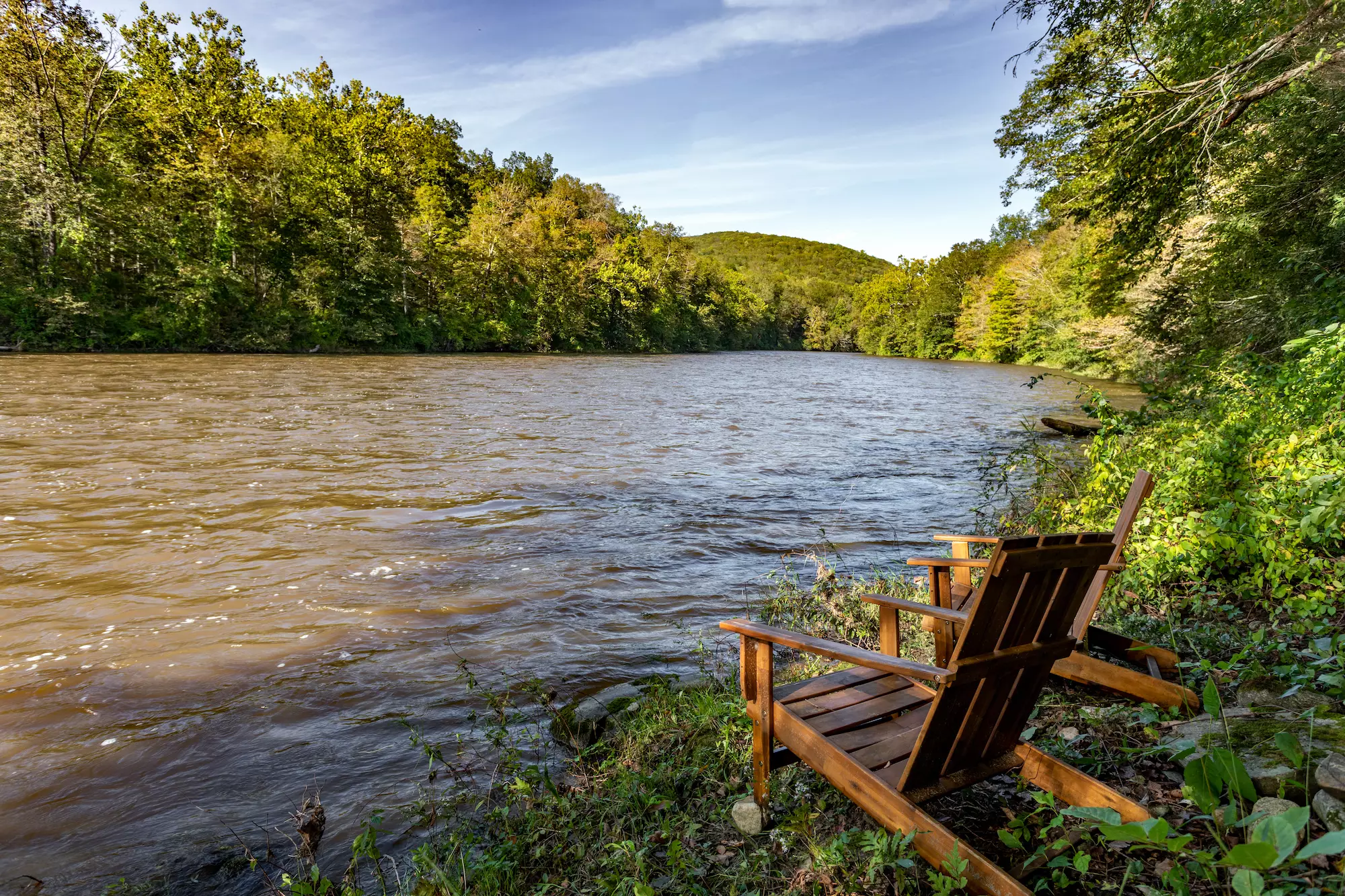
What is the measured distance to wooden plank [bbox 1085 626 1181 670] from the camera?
3436mm

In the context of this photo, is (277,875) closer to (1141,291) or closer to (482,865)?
(482,865)

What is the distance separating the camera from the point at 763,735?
2.77 metres

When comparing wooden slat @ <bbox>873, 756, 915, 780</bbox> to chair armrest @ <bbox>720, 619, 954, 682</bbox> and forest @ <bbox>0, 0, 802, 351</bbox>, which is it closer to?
chair armrest @ <bbox>720, 619, 954, 682</bbox>

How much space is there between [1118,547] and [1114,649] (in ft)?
2.32

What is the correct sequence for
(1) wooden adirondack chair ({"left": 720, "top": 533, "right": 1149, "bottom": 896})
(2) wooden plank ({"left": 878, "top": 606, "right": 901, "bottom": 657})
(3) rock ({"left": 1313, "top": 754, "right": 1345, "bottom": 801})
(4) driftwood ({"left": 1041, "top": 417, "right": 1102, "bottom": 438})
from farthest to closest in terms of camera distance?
(4) driftwood ({"left": 1041, "top": 417, "right": 1102, "bottom": 438}) → (2) wooden plank ({"left": 878, "top": 606, "right": 901, "bottom": 657}) → (1) wooden adirondack chair ({"left": 720, "top": 533, "right": 1149, "bottom": 896}) → (3) rock ({"left": 1313, "top": 754, "right": 1345, "bottom": 801})

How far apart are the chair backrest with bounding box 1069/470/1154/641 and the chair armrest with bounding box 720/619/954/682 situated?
1477 mm

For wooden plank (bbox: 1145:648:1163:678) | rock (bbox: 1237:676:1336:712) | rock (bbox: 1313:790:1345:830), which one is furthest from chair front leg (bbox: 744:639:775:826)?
wooden plank (bbox: 1145:648:1163:678)

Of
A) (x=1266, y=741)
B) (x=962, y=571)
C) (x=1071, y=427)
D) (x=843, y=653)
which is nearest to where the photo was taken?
(x=1266, y=741)

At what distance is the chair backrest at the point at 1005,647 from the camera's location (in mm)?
2098

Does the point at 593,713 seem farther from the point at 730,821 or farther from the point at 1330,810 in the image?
the point at 1330,810

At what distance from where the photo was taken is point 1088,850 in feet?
7.51

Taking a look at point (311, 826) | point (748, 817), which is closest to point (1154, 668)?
point (748, 817)

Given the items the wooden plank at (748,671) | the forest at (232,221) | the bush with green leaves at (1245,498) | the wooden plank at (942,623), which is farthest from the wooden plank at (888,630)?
the forest at (232,221)

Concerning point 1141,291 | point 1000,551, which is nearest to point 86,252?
point 1000,551
